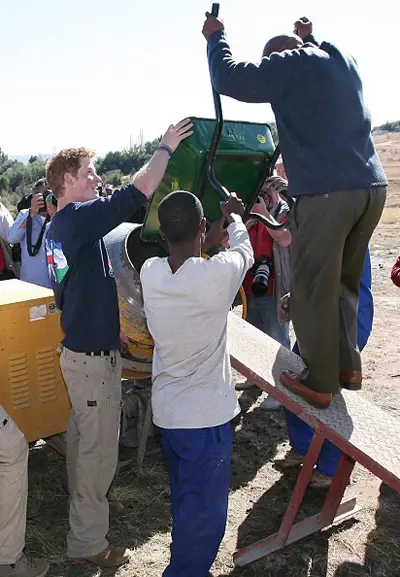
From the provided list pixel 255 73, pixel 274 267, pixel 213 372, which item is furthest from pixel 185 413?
pixel 274 267

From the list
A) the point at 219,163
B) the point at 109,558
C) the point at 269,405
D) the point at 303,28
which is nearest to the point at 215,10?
the point at 303,28

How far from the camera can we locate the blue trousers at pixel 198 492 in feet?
9.07

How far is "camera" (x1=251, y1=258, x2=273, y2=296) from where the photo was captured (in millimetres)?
5109

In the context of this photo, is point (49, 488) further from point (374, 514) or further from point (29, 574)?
point (374, 514)

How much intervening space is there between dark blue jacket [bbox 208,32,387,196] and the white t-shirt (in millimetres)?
496

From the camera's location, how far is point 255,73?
2793 millimetres

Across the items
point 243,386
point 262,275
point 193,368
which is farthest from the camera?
point 243,386

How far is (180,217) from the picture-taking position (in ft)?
8.66

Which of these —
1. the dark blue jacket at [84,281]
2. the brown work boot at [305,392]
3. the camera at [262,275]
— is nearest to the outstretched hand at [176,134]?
the dark blue jacket at [84,281]

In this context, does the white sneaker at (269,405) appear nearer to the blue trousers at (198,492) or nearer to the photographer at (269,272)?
the photographer at (269,272)

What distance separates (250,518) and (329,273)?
69.8 inches

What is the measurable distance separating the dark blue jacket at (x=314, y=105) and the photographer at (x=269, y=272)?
5.23ft

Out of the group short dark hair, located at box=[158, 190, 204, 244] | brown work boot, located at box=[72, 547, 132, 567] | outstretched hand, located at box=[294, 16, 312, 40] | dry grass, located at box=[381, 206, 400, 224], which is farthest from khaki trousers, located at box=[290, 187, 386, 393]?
dry grass, located at box=[381, 206, 400, 224]

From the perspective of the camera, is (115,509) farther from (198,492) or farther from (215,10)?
(215,10)
